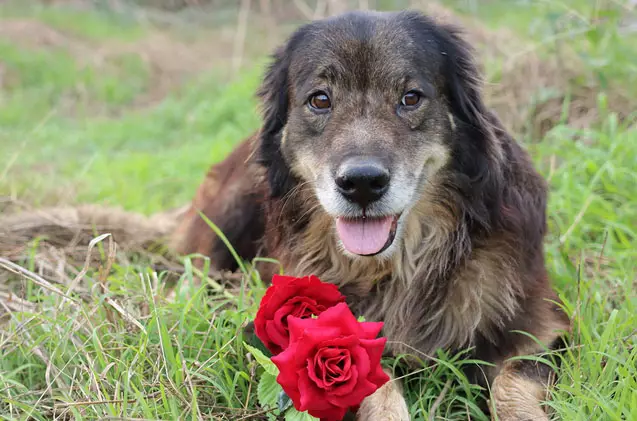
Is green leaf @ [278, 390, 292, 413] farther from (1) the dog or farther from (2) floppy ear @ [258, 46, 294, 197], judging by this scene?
(2) floppy ear @ [258, 46, 294, 197]

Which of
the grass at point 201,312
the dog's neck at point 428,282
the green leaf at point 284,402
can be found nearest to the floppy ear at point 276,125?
the dog's neck at point 428,282

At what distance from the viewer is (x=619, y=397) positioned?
2.35 meters

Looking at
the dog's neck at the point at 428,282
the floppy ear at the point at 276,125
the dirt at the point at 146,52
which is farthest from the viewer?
the dirt at the point at 146,52

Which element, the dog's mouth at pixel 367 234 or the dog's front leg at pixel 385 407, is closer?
the dog's front leg at pixel 385 407

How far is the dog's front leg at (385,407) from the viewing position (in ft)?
Answer: 7.93

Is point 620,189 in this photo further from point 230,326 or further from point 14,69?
point 14,69

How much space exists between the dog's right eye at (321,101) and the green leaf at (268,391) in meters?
1.16

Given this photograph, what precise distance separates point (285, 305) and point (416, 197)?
78 cm

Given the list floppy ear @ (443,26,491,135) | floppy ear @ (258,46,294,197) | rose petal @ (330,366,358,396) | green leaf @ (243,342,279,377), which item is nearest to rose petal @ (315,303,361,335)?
rose petal @ (330,366,358,396)

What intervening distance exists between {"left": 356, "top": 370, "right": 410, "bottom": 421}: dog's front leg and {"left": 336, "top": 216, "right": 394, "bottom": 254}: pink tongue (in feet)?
1.73

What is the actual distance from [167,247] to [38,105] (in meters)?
6.54

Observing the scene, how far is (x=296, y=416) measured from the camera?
7.32ft

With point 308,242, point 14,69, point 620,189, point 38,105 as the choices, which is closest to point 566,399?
point 308,242

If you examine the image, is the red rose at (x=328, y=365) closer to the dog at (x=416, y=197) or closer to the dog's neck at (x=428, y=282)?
the dog at (x=416, y=197)
